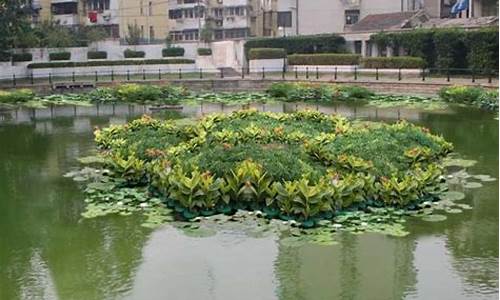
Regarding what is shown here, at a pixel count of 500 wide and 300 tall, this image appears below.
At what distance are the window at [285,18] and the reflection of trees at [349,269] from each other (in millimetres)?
46703

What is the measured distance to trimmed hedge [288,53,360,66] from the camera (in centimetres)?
4097

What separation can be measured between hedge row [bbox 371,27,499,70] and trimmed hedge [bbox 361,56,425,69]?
1.00m

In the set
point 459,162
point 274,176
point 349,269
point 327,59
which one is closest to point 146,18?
point 327,59

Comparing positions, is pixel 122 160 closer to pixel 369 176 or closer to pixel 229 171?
pixel 229 171

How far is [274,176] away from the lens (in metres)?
11.5

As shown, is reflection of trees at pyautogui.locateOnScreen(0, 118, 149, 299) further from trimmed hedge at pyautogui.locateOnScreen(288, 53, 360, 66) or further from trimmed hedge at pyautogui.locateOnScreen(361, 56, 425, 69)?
trimmed hedge at pyautogui.locateOnScreen(288, 53, 360, 66)

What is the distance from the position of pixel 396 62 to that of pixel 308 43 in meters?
9.01

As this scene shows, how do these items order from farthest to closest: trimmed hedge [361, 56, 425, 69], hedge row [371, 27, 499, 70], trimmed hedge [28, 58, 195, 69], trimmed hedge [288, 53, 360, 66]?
trimmed hedge [28, 58, 195, 69], trimmed hedge [288, 53, 360, 66], trimmed hedge [361, 56, 425, 69], hedge row [371, 27, 499, 70]

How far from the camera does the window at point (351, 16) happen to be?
52.4 meters

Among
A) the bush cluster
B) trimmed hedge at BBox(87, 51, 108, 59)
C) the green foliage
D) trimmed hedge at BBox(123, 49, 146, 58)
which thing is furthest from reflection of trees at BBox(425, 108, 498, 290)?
trimmed hedge at BBox(87, 51, 108, 59)

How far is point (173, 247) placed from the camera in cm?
1005

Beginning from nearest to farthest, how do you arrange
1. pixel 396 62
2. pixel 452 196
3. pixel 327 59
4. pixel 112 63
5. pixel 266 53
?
pixel 452 196
pixel 396 62
pixel 327 59
pixel 112 63
pixel 266 53

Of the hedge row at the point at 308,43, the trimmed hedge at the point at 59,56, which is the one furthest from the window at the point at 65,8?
the hedge row at the point at 308,43

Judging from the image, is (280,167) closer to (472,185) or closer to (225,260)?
(225,260)
